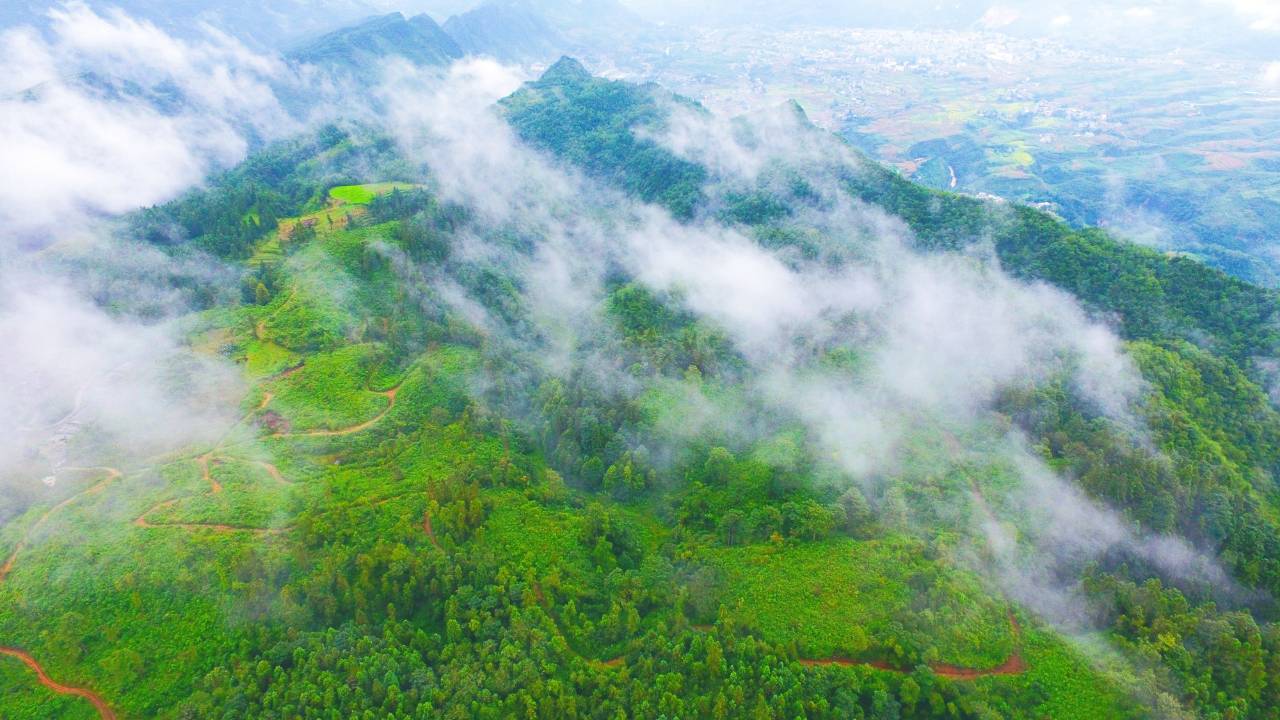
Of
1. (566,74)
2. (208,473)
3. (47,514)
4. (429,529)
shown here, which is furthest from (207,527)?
(566,74)

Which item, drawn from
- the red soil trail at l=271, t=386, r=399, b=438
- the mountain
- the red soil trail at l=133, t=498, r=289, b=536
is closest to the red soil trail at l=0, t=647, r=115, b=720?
the mountain

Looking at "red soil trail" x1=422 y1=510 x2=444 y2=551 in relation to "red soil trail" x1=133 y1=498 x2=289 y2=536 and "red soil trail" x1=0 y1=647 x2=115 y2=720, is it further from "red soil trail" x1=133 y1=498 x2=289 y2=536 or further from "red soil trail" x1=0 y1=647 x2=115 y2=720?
"red soil trail" x1=0 y1=647 x2=115 y2=720

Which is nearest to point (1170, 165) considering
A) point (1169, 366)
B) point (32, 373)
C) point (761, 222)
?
point (761, 222)

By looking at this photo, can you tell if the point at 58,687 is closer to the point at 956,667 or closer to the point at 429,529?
the point at 429,529

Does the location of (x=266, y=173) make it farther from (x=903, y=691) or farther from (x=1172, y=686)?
(x=1172, y=686)

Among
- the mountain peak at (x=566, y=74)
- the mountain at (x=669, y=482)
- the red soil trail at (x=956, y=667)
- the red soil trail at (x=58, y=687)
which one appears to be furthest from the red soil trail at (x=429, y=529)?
the mountain peak at (x=566, y=74)

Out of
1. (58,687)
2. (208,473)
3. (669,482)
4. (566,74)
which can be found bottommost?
(669,482)

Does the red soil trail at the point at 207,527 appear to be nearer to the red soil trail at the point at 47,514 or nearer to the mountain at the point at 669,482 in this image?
the mountain at the point at 669,482
